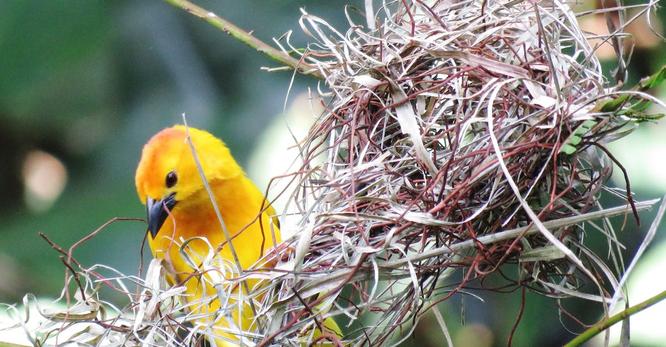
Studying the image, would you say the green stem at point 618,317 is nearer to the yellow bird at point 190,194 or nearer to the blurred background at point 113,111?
the yellow bird at point 190,194

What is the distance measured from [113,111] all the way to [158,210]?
146cm

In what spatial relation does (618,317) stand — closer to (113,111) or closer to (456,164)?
(456,164)

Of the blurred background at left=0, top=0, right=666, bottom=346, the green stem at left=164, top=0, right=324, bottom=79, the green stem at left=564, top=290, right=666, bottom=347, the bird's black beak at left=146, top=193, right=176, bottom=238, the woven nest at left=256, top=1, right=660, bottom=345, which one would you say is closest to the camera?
the green stem at left=564, top=290, right=666, bottom=347

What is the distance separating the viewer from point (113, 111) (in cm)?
375

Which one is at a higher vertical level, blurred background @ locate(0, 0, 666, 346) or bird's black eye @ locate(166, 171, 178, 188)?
blurred background @ locate(0, 0, 666, 346)

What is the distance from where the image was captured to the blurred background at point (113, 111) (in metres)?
3.23

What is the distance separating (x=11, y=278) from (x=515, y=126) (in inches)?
92.6

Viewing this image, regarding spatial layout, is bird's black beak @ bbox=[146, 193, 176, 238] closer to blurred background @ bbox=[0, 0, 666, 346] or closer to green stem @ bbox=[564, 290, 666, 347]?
blurred background @ bbox=[0, 0, 666, 346]

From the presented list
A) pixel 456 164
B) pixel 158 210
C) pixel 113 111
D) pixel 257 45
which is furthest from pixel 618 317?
pixel 113 111

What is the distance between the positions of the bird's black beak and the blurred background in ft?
2.00

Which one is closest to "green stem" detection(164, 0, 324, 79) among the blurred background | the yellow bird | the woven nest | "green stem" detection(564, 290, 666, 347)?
the woven nest

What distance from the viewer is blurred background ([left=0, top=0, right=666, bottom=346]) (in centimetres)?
323

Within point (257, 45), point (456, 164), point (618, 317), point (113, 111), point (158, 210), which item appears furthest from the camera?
point (113, 111)

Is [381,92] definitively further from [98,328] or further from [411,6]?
[98,328]
